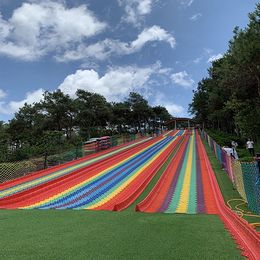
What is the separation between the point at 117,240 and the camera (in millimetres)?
2555

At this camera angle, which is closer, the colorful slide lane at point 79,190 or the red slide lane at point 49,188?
the colorful slide lane at point 79,190

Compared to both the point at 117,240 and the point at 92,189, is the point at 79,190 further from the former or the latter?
the point at 117,240

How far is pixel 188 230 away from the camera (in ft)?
9.57

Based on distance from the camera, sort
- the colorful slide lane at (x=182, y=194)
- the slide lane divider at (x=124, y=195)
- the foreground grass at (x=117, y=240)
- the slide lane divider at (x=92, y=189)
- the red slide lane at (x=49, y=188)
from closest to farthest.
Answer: the foreground grass at (x=117, y=240), the colorful slide lane at (x=182, y=194), the slide lane divider at (x=124, y=195), the slide lane divider at (x=92, y=189), the red slide lane at (x=49, y=188)

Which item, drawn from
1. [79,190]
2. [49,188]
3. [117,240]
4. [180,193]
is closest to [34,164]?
[49,188]

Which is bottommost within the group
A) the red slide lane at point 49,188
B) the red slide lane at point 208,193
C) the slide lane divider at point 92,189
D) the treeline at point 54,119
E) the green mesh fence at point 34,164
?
the red slide lane at point 208,193

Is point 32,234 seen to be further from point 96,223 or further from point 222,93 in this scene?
point 222,93

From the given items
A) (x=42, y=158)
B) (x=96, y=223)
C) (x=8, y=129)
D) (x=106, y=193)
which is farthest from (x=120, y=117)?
(x=96, y=223)

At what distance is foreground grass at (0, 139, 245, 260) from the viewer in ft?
6.98

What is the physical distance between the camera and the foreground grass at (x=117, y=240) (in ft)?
6.98

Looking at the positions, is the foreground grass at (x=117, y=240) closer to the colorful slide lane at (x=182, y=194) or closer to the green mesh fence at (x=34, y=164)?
the colorful slide lane at (x=182, y=194)

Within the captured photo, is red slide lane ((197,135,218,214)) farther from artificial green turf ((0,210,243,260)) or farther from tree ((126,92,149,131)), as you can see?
tree ((126,92,149,131))

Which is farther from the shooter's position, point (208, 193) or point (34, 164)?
point (34, 164)

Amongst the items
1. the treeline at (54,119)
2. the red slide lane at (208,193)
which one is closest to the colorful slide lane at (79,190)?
the red slide lane at (208,193)
